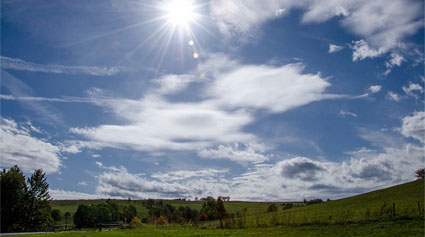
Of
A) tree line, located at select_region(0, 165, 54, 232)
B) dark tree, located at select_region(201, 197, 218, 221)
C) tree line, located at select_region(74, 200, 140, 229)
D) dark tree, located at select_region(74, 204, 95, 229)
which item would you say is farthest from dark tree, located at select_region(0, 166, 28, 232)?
dark tree, located at select_region(74, 204, 95, 229)

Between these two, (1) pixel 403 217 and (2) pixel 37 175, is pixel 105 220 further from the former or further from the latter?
(1) pixel 403 217

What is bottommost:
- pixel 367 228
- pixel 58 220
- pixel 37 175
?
pixel 58 220

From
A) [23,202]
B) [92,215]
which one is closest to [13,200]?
[23,202]

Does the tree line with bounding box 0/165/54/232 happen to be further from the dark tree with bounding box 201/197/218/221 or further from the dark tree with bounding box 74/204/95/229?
the dark tree with bounding box 74/204/95/229

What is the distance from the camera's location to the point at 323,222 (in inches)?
1363

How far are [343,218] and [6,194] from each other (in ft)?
205

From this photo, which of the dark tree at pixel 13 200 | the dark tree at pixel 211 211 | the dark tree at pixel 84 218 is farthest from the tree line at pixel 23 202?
the dark tree at pixel 84 218

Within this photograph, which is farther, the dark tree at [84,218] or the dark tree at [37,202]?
the dark tree at [84,218]

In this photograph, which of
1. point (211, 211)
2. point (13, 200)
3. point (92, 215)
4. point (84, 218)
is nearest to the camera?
point (13, 200)

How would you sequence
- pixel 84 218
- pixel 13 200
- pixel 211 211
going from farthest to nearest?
pixel 84 218 < pixel 211 211 < pixel 13 200

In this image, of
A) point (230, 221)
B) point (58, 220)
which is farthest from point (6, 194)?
point (58, 220)

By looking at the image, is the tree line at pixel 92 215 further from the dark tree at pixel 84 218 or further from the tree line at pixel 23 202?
the tree line at pixel 23 202

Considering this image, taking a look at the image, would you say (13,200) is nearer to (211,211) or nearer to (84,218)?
(211,211)

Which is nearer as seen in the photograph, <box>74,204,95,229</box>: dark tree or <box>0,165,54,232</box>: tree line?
<box>0,165,54,232</box>: tree line
